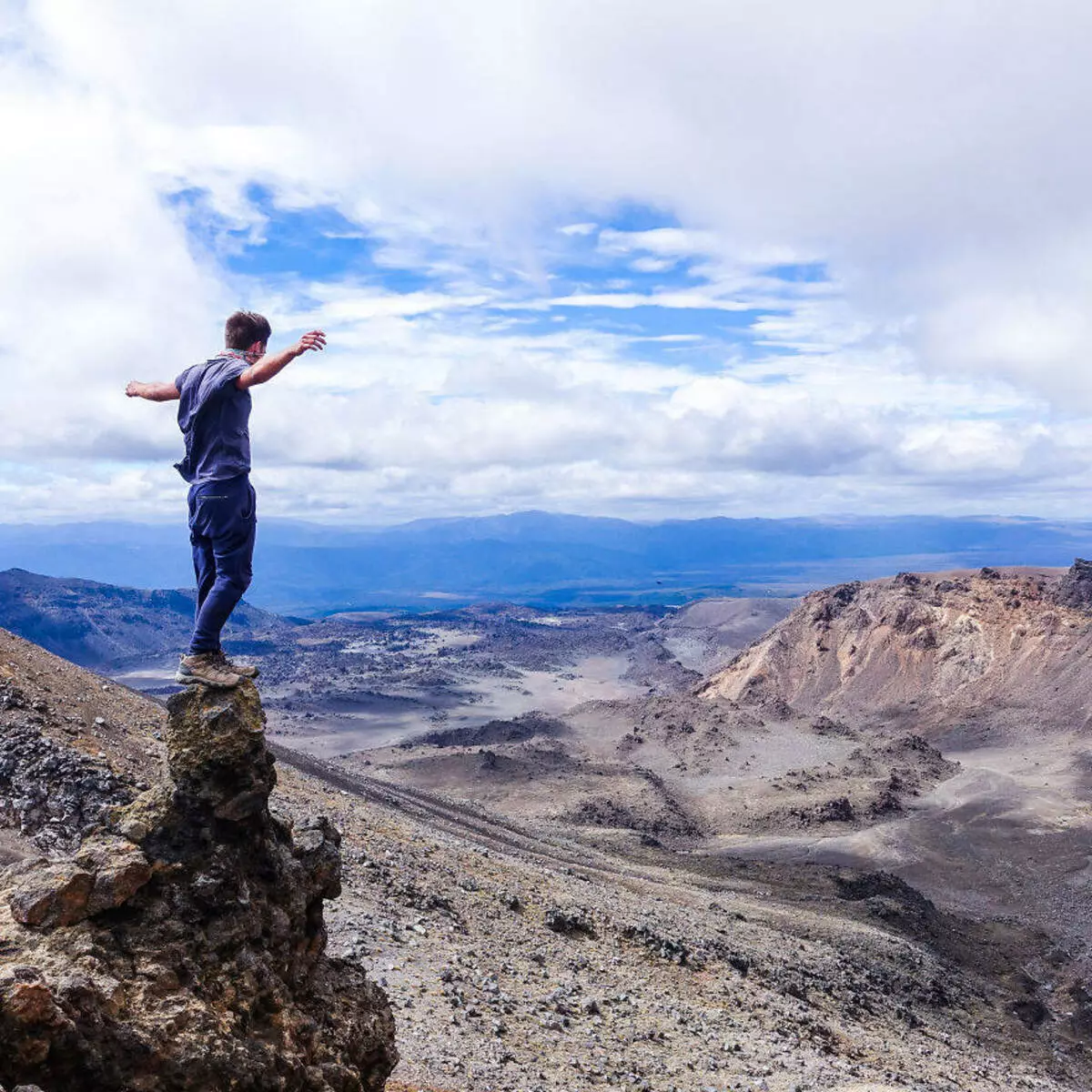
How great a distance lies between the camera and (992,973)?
2564 cm

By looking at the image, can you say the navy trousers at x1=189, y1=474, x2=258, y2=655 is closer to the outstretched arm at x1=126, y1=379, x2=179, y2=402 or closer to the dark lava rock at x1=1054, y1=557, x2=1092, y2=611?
the outstretched arm at x1=126, y1=379, x2=179, y2=402

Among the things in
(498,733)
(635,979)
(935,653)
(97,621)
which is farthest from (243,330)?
Result: (97,621)

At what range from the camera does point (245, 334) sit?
6.55 metres

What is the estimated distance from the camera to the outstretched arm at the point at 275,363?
5.75 metres

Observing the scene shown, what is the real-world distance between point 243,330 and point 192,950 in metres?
4.23

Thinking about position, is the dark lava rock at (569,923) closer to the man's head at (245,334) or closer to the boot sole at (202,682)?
the boot sole at (202,682)

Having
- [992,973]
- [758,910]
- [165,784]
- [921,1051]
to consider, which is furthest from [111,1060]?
[992,973]

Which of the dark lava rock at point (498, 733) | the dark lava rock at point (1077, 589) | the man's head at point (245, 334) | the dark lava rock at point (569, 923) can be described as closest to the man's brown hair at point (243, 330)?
the man's head at point (245, 334)

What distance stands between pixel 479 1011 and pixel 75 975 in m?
8.29

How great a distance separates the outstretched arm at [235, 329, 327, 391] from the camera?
575 centimetres

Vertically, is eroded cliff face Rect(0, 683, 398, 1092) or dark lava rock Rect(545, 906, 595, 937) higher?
eroded cliff face Rect(0, 683, 398, 1092)

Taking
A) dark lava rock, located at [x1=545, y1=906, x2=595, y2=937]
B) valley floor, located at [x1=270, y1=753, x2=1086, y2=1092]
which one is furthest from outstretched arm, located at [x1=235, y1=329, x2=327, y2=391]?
dark lava rock, located at [x1=545, y1=906, x2=595, y2=937]

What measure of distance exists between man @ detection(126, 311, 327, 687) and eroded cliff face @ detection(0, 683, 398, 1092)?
39 cm

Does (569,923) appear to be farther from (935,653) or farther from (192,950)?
(935,653)
